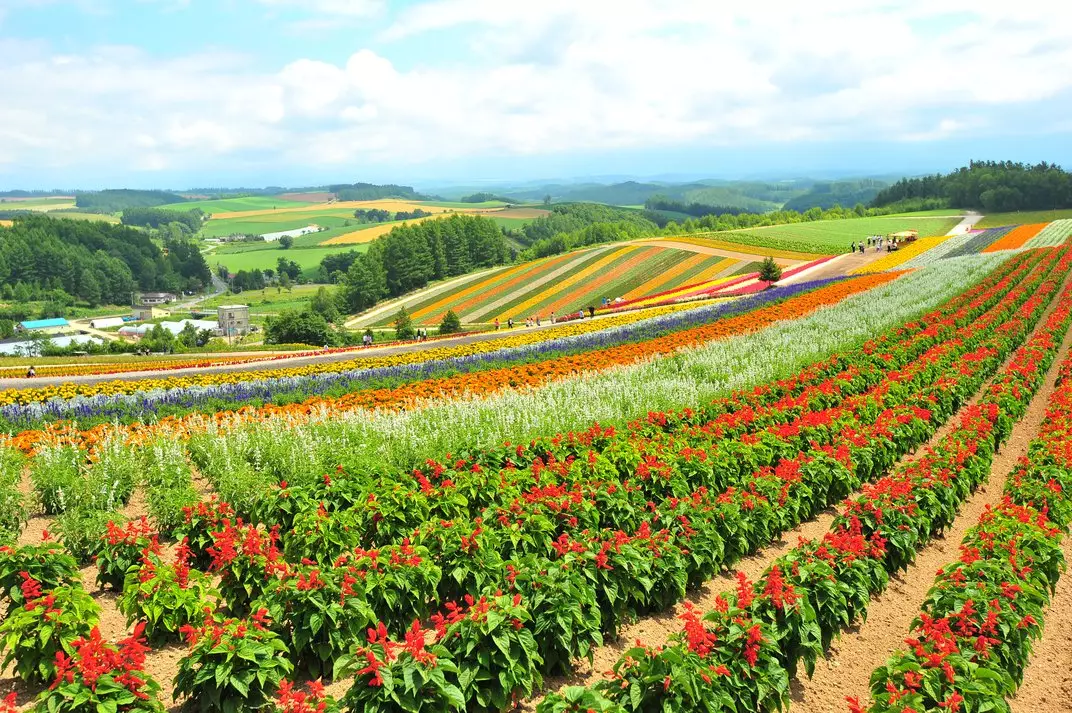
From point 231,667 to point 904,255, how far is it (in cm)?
7461

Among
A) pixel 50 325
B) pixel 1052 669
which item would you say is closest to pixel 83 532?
pixel 1052 669

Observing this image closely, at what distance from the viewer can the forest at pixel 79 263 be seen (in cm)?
16062

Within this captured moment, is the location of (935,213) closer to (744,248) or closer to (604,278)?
(744,248)

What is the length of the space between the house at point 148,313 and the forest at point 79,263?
10.4m

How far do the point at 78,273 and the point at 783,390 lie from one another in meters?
187

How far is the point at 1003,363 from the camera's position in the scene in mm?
23734

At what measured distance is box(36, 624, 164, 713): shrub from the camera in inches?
224

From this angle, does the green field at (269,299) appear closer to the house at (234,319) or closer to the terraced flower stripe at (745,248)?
the house at (234,319)

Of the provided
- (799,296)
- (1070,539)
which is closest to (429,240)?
(799,296)

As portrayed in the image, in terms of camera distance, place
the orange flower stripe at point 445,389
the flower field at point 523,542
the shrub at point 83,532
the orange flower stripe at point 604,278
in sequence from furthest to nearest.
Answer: the orange flower stripe at point 604,278, the orange flower stripe at point 445,389, the shrub at point 83,532, the flower field at point 523,542

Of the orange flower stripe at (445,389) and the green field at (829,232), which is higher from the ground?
the green field at (829,232)

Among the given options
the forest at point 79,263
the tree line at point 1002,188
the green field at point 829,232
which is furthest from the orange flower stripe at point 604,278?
the forest at point 79,263

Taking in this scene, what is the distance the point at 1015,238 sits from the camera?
7506 centimetres

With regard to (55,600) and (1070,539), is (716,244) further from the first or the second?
(55,600)
